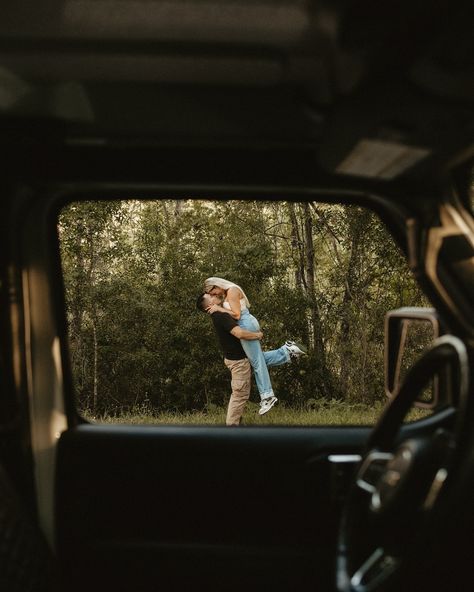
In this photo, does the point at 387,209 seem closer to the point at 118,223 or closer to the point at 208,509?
the point at 208,509

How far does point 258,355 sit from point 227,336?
631 mm

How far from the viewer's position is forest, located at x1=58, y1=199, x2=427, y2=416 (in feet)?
40.0

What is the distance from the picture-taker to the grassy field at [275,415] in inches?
400

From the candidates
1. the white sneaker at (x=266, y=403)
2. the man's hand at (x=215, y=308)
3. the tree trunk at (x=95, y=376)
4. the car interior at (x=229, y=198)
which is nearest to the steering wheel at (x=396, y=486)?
the car interior at (x=229, y=198)

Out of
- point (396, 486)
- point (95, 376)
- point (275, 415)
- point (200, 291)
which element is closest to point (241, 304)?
point (275, 415)

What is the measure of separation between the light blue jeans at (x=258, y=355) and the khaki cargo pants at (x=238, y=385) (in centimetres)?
20

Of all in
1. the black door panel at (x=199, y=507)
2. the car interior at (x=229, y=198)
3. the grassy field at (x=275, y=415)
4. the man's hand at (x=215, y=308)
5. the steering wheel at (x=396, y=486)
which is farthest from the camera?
the grassy field at (x=275, y=415)

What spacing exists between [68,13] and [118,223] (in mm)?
11456

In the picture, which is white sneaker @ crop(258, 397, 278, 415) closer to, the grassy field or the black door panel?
the grassy field

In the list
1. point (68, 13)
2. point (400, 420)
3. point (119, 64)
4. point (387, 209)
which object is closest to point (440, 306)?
point (387, 209)

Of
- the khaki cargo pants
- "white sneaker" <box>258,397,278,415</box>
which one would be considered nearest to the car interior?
the khaki cargo pants

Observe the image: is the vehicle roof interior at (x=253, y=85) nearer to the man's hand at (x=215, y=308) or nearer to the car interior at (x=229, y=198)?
the car interior at (x=229, y=198)

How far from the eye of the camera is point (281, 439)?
2361mm

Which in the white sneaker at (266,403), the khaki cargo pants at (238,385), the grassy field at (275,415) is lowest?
the grassy field at (275,415)
